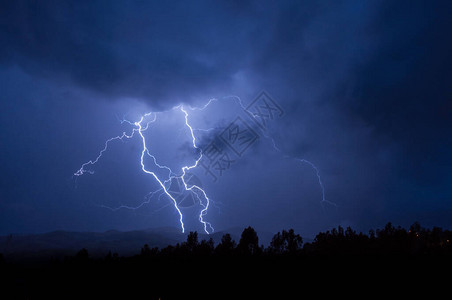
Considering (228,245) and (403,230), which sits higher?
(403,230)

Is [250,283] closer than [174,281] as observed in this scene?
Yes

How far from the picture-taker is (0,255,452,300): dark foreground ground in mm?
7227

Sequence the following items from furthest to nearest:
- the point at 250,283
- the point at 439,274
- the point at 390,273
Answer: the point at 250,283 → the point at 390,273 → the point at 439,274

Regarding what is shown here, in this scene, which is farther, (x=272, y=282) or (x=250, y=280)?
(x=250, y=280)

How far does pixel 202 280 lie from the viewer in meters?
9.61

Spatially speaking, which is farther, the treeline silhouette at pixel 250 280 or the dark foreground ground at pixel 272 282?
the treeline silhouette at pixel 250 280

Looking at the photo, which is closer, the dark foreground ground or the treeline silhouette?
the dark foreground ground

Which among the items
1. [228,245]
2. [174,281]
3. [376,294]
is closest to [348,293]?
[376,294]

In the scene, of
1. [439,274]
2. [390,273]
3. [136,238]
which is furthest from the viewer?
[136,238]

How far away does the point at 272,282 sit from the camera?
8.49m

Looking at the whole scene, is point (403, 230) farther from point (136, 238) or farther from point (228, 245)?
point (136, 238)

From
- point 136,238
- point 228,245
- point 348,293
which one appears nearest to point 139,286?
point 348,293

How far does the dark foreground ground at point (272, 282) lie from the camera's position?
7.23 m

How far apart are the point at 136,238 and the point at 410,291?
536ft
